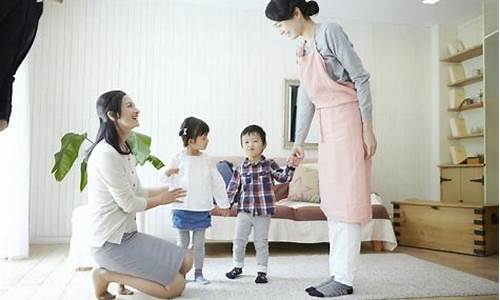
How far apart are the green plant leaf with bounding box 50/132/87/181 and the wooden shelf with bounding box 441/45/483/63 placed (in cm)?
375

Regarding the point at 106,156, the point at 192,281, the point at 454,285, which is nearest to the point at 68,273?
the point at 192,281

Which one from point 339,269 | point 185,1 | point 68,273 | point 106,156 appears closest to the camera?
point 106,156

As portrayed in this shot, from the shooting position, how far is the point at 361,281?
8.36 ft

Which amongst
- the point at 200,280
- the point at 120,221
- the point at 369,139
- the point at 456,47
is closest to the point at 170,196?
the point at 120,221

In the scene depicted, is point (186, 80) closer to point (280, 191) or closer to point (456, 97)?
point (280, 191)

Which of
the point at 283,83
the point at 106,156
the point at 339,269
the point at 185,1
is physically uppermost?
the point at 185,1

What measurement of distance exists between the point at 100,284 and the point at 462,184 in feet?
11.9

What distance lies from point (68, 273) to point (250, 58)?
8.95 ft

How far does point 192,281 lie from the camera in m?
2.52

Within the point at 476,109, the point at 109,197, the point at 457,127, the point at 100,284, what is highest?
the point at 476,109

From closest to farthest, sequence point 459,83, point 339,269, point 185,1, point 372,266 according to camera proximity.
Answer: point 339,269, point 372,266, point 185,1, point 459,83

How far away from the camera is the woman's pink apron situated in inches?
84.1

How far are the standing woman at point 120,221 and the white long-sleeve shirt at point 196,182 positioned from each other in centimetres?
31

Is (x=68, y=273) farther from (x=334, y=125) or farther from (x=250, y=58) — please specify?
(x=250, y=58)
